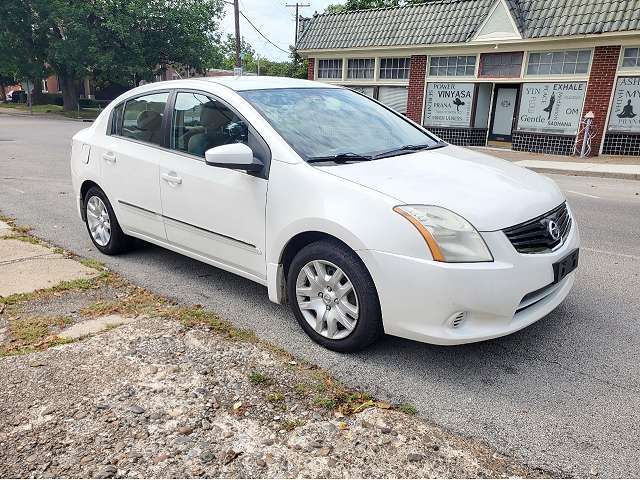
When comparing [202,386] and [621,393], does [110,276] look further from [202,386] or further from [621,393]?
[621,393]

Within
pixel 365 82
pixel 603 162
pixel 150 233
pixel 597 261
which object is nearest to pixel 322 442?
pixel 150 233

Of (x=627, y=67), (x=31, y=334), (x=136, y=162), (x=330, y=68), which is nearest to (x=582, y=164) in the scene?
(x=627, y=67)

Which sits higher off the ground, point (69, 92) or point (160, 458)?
point (69, 92)

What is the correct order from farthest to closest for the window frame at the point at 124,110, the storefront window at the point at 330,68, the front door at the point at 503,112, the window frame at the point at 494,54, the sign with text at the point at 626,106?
the storefront window at the point at 330,68 → the front door at the point at 503,112 → the window frame at the point at 494,54 → the sign with text at the point at 626,106 → the window frame at the point at 124,110

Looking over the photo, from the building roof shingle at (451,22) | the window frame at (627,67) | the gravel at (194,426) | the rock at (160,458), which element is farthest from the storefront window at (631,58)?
the rock at (160,458)

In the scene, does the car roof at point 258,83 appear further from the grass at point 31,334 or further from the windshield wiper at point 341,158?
the grass at point 31,334

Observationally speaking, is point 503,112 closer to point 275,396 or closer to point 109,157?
point 109,157

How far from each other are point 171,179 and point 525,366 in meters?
2.91

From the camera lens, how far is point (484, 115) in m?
17.7

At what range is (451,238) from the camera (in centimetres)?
289

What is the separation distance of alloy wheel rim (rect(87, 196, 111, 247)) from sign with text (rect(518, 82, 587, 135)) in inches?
561

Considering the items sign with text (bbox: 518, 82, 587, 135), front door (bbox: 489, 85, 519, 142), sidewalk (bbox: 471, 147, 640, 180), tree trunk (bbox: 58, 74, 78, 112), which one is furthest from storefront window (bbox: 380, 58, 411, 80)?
tree trunk (bbox: 58, 74, 78, 112)

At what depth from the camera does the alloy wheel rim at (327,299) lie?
3.22 metres

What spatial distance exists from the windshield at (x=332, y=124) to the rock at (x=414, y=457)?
1.93m
